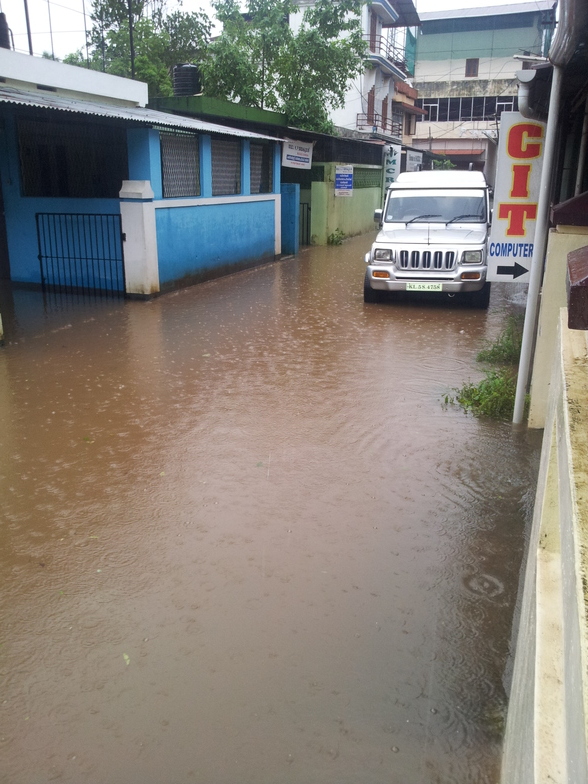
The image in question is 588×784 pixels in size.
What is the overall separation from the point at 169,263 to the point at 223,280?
6.68 ft

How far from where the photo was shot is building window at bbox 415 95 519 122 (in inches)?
1774

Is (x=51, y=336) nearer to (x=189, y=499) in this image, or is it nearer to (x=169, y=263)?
(x=169, y=263)

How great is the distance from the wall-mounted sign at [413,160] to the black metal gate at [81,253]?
24163 millimetres

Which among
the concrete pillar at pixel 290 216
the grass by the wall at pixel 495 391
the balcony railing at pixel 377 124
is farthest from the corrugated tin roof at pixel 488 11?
the grass by the wall at pixel 495 391

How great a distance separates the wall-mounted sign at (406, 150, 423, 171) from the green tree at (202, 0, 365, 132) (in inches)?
445

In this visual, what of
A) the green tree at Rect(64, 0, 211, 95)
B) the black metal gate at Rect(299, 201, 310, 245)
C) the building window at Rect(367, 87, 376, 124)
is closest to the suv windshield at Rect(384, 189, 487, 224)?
the black metal gate at Rect(299, 201, 310, 245)

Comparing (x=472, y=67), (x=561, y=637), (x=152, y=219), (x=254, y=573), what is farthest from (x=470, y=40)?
(x=561, y=637)

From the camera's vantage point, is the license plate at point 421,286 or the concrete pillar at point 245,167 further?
the concrete pillar at point 245,167

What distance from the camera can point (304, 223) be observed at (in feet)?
71.5

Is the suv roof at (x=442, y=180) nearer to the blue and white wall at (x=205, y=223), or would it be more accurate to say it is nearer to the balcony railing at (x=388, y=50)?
the blue and white wall at (x=205, y=223)

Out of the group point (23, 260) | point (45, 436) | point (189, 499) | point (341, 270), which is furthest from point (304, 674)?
point (341, 270)

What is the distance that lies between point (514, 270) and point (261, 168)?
1253 centimetres

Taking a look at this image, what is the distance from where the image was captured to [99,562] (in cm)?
420

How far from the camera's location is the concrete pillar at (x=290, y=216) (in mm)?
19078
